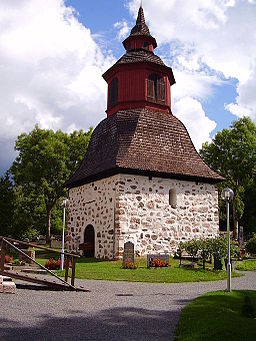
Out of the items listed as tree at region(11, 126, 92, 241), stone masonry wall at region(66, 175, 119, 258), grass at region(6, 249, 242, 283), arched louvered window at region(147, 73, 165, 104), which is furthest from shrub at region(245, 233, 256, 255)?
tree at region(11, 126, 92, 241)

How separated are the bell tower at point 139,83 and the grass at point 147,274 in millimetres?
10746

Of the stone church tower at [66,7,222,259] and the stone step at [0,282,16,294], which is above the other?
the stone church tower at [66,7,222,259]

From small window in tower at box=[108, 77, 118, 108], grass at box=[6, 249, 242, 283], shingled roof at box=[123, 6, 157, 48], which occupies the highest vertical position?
shingled roof at box=[123, 6, 157, 48]

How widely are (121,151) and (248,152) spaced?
21010 mm

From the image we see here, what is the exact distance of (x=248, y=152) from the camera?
37312mm

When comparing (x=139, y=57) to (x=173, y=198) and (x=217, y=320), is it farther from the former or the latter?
(x=217, y=320)

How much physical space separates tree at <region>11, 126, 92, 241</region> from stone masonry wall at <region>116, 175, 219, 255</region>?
1720 centimetres

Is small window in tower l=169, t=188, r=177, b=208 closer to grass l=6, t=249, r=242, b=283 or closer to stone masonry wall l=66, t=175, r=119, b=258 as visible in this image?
stone masonry wall l=66, t=175, r=119, b=258

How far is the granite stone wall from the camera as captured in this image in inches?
754

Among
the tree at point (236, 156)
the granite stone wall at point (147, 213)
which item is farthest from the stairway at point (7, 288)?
the tree at point (236, 156)

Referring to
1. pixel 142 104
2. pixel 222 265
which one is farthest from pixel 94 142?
pixel 222 265

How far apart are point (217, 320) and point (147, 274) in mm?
7645

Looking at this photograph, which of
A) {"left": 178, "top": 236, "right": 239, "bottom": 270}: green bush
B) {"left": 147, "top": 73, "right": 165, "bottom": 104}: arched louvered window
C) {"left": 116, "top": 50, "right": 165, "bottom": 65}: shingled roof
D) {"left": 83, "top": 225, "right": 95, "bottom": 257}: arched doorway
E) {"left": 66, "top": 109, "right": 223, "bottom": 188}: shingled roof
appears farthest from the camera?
{"left": 116, "top": 50, "right": 165, "bottom": 65}: shingled roof

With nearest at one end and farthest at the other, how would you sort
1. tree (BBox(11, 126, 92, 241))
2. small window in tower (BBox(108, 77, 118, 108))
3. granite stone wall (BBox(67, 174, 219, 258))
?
granite stone wall (BBox(67, 174, 219, 258)) → small window in tower (BBox(108, 77, 118, 108)) → tree (BBox(11, 126, 92, 241))
